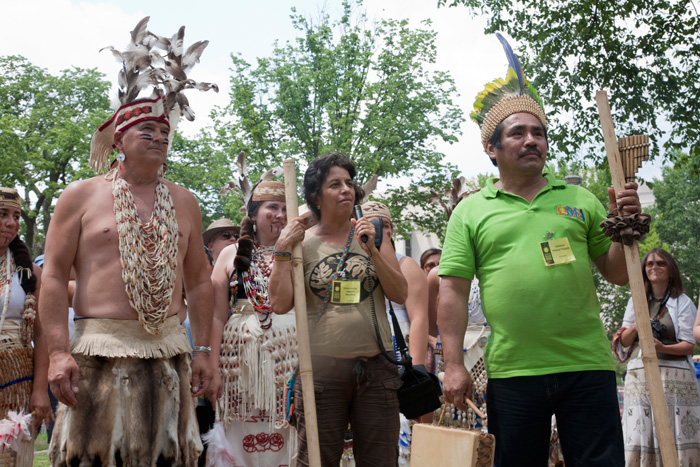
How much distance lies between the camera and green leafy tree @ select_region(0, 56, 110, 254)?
27125 millimetres

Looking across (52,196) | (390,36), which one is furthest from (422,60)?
(52,196)

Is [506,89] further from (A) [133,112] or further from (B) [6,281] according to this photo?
(B) [6,281]

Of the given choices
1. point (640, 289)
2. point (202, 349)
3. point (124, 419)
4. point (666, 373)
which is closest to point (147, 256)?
point (202, 349)

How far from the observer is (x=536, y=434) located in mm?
3334

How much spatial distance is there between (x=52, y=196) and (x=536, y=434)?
27790 millimetres

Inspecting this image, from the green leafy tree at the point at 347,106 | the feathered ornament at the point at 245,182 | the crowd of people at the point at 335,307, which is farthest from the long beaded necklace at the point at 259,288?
the green leafy tree at the point at 347,106

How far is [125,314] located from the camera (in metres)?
3.42

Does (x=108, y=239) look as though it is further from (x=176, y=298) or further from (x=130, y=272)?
(x=176, y=298)

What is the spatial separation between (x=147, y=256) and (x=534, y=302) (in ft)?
6.33

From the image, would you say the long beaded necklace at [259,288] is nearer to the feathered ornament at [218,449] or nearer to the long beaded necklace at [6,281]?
the feathered ornament at [218,449]

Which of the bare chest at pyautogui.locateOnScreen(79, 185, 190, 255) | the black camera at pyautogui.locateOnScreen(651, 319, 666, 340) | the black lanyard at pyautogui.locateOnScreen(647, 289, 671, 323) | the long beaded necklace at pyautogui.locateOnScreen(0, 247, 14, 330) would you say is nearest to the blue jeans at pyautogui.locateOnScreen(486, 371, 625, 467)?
the bare chest at pyautogui.locateOnScreen(79, 185, 190, 255)

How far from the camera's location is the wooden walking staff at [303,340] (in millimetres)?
3504

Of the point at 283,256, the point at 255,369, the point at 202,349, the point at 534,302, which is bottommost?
the point at 255,369

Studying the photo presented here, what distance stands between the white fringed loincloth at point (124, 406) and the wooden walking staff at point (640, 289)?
2243mm
